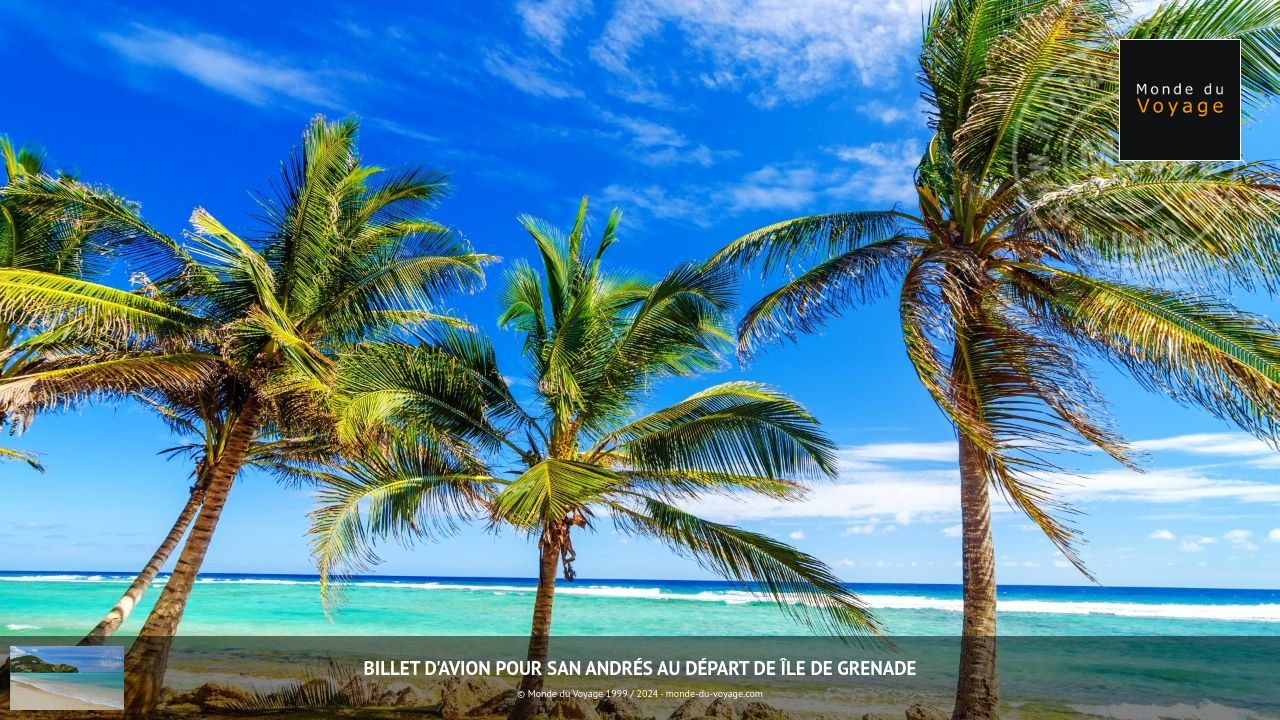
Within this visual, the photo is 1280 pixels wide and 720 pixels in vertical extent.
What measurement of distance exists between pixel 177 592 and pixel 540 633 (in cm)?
387

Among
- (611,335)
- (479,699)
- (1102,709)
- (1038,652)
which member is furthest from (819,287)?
Result: (1038,652)

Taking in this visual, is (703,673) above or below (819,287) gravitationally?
below

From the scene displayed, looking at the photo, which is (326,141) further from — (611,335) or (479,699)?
(479,699)

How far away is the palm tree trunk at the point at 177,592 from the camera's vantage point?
7.68 m

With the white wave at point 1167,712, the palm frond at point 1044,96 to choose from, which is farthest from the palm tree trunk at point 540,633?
the white wave at point 1167,712

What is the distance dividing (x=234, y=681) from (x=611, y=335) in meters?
9.04

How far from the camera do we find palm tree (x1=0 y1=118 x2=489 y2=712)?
310 inches

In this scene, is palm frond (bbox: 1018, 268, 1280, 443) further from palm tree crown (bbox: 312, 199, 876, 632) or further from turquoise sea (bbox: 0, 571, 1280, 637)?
turquoise sea (bbox: 0, 571, 1280, 637)

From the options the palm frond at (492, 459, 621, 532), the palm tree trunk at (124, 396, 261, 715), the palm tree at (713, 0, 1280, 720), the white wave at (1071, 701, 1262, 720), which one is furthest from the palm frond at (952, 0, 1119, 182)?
the white wave at (1071, 701, 1262, 720)

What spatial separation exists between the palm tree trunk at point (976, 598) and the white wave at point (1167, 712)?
25.6 feet

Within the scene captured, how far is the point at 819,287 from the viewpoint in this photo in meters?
7.04

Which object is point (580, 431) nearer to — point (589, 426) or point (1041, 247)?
point (589, 426)

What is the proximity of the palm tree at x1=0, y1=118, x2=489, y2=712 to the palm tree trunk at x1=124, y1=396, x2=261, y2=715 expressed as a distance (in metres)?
0.01

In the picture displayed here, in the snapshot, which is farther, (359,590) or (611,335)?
(359,590)
